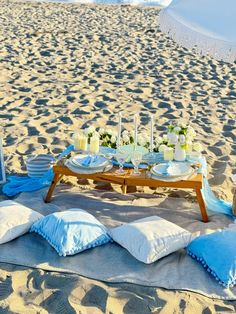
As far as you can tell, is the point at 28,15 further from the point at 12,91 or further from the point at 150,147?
the point at 150,147

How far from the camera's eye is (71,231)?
4258 mm

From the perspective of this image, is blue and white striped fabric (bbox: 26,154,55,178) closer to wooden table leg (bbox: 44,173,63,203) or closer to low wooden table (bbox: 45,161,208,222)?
wooden table leg (bbox: 44,173,63,203)

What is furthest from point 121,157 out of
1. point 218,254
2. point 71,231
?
point 218,254

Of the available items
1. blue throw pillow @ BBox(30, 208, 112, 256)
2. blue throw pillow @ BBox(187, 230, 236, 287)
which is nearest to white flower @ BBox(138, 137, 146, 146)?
blue throw pillow @ BBox(30, 208, 112, 256)

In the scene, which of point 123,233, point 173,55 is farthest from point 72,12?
point 123,233

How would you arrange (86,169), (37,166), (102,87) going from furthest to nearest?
1. (102,87)
2. (37,166)
3. (86,169)

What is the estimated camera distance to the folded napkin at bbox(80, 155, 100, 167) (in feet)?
16.3

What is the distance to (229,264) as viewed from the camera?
12.8ft

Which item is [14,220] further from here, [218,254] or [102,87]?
[102,87]

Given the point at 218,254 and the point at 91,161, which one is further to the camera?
the point at 91,161

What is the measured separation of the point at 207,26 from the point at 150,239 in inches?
66.4

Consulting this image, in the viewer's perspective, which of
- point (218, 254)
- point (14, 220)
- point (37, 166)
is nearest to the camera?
point (218, 254)

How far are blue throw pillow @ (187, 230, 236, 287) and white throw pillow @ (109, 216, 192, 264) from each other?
126 millimetres

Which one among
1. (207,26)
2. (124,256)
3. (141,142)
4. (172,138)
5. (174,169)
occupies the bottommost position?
(124,256)
